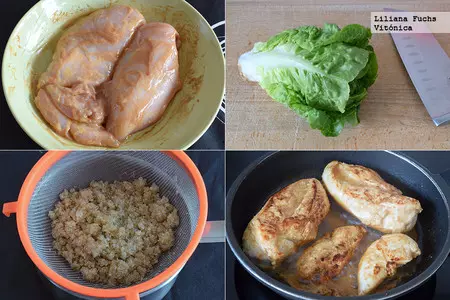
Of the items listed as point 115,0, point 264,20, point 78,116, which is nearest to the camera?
point 78,116

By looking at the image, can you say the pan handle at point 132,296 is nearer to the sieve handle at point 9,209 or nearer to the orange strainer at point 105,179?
the orange strainer at point 105,179

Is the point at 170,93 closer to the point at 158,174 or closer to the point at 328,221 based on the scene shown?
the point at 158,174

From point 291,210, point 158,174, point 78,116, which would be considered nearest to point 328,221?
point 291,210

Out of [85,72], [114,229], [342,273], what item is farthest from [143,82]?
[342,273]

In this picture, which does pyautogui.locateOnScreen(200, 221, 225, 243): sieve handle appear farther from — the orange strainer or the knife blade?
the knife blade

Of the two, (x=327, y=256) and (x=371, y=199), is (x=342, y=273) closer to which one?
(x=327, y=256)

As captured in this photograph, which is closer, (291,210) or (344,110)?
(291,210)
